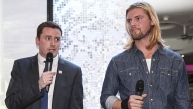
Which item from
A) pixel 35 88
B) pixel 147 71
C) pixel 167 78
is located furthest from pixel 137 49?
pixel 35 88

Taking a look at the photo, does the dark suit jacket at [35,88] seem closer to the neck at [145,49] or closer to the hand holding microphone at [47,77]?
the hand holding microphone at [47,77]

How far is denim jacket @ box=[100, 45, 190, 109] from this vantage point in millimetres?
2664

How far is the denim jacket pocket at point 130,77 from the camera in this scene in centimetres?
272

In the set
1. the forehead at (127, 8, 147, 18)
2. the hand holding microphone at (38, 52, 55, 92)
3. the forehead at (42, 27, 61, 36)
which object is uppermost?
the forehead at (127, 8, 147, 18)

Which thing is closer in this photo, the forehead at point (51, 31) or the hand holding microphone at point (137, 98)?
the hand holding microphone at point (137, 98)

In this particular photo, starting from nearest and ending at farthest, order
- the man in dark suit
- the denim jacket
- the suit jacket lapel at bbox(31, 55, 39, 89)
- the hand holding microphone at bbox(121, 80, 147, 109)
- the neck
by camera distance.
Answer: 1. the hand holding microphone at bbox(121, 80, 147, 109)
2. the denim jacket
3. the neck
4. the man in dark suit
5. the suit jacket lapel at bbox(31, 55, 39, 89)

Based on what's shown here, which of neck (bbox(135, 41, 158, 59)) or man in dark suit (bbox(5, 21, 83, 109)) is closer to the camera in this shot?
neck (bbox(135, 41, 158, 59))

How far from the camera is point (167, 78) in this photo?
8.88ft

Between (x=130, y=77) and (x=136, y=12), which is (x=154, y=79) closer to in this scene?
(x=130, y=77)

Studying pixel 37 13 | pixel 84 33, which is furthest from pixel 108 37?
pixel 37 13

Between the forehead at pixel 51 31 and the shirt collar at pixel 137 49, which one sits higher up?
the forehead at pixel 51 31

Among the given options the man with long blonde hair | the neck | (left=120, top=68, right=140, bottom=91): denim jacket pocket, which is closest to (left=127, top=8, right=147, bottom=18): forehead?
the man with long blonde hair

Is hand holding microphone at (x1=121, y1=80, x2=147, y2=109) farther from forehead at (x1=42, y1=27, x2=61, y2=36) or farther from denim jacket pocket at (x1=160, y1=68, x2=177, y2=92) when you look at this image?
forehead at (x1=42, y1=27, x2=61, y2=36)

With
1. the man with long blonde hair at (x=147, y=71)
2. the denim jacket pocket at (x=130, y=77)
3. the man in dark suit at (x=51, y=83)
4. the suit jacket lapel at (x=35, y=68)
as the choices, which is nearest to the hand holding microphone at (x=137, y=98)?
the man with long blonde hair at (x=147, y=71)
